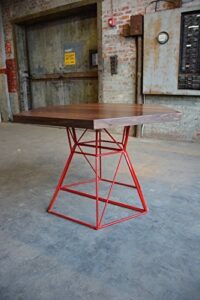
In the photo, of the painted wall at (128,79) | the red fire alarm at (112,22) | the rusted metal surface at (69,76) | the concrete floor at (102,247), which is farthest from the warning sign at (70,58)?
the concrete floor at (102,247)

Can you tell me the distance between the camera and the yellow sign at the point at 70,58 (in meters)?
5.53

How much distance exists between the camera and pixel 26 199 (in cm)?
225

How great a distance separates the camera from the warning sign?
553 cm

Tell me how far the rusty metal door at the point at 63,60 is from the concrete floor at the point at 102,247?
3.21 m

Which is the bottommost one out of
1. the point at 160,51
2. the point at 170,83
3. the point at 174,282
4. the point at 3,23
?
the point at 174,282

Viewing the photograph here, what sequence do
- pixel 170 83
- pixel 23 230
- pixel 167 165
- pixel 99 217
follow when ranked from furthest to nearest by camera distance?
pixel 170 83
pixel 167 165
pixel 99 217
pixel 23 230

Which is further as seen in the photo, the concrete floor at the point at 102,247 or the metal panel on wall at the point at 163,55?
the metal panel on wall at the point at 163,55

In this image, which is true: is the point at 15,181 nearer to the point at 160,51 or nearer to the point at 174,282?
the point at 174,282

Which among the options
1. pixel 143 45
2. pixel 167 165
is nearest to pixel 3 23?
pixel 143 45

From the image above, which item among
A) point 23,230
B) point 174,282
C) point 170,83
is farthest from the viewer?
point 170,83

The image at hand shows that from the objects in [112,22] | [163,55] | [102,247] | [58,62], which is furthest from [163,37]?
[102,247]

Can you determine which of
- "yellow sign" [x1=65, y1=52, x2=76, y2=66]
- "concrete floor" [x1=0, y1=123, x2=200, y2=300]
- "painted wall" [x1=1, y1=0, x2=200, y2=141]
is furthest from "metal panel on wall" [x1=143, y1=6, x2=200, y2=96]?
"yellow sign" [x1=65, y1=52, x2=76, y2=66]

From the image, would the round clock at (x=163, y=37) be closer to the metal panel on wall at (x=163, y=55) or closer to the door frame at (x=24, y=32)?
the metal panel on wall at (x=163, y=55)

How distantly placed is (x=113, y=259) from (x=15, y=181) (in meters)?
1.57
